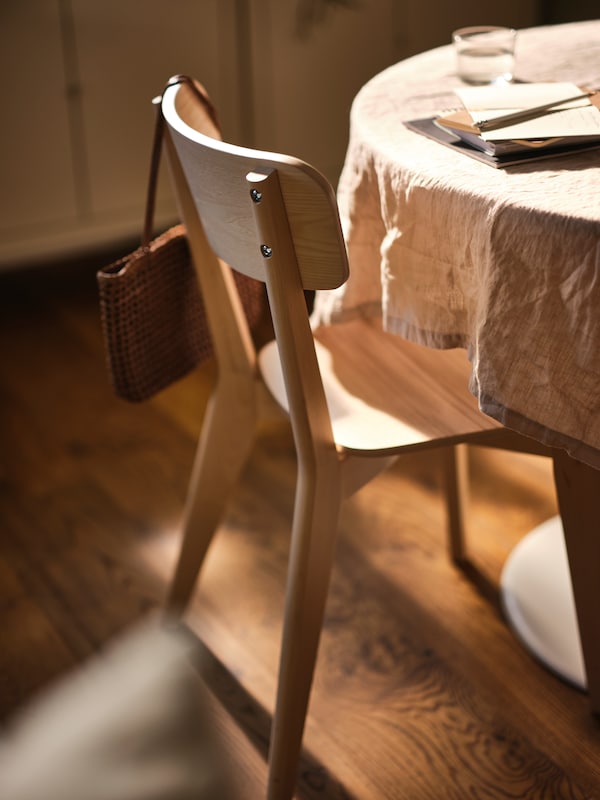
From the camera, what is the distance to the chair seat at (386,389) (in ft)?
3.43

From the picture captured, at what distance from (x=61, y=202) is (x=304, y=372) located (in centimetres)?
203

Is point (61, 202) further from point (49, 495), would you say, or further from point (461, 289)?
point (461, 289)

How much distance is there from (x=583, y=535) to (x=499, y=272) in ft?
1.31

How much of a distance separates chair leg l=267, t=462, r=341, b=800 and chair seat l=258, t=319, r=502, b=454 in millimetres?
72

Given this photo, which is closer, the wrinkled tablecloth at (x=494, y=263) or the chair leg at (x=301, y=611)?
the wrinkled tablecloth at (x=494, y=263)

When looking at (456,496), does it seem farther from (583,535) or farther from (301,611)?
(301,611)

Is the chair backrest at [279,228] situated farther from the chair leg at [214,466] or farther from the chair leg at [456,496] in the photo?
the chair leg at [456,496]

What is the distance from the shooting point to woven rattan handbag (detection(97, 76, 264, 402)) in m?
1.16

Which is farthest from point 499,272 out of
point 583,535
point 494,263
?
point 583,535

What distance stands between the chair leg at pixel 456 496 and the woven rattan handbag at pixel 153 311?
1.49 feet

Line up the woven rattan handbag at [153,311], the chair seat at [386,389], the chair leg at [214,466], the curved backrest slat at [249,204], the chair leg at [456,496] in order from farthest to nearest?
the chair leg at [456,496], the chair leg at [214,466], the woven rattan handbag at [153,311], the chair seat at [386,389], the curved backrest slat at [249,204]

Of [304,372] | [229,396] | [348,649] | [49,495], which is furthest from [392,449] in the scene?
[49,495]

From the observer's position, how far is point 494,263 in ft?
2.87

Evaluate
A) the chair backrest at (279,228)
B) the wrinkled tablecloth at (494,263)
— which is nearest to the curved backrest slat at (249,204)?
the chair backrest at (279,228)
